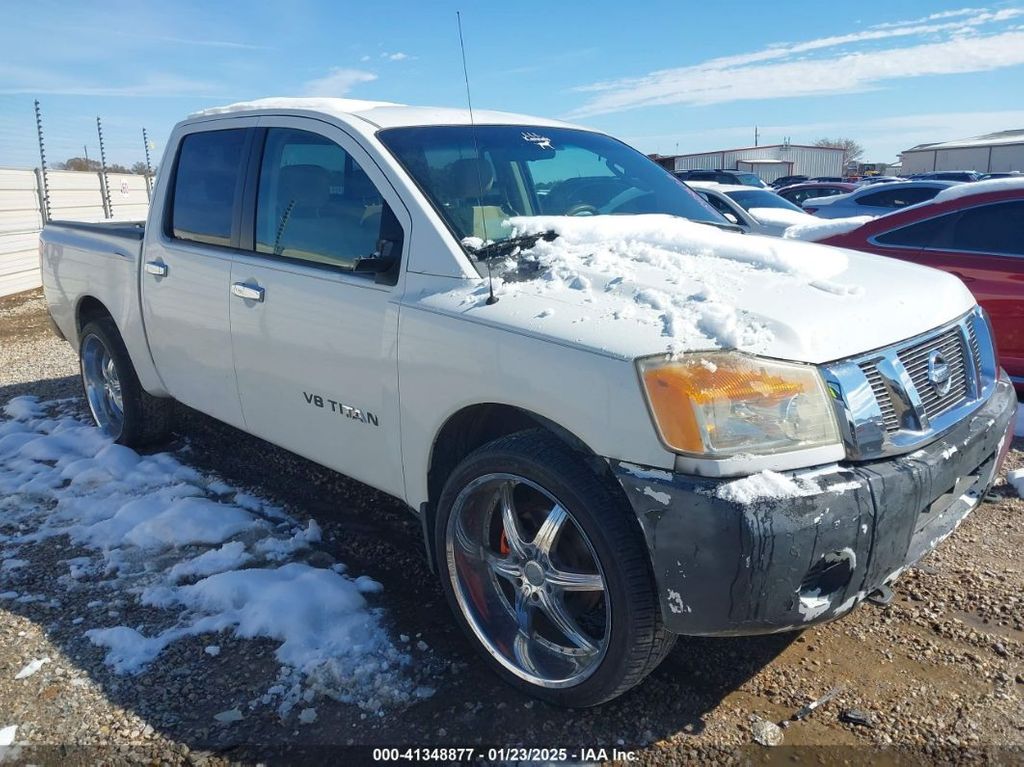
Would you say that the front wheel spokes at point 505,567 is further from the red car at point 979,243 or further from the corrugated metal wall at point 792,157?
the corrugated metal wall at point 792,157

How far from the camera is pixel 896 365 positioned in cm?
240

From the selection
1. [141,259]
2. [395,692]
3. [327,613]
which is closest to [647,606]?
[395,692]

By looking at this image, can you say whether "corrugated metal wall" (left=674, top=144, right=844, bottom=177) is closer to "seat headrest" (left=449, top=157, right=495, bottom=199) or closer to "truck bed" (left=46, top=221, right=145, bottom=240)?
"truck bed" (left=46, top=221, right=145, bottom=240)

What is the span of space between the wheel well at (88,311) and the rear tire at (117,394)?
0.07 m

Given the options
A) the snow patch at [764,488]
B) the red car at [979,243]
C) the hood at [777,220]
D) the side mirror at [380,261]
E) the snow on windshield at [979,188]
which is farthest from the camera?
the hood at [777,220]

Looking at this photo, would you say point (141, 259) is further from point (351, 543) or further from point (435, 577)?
point (435, 577)

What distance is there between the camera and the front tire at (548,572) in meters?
2.27

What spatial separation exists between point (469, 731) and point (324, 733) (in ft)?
1.47

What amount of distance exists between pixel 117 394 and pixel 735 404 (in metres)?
4.20

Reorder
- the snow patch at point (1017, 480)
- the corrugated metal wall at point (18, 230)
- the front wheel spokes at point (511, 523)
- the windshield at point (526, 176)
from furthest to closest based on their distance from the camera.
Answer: the corrugated metal wall at point (18, 230)
the snow patch at point (1017, 480)
the windshield at point (526, 176)
the front wheel spokes at point (511, 523)

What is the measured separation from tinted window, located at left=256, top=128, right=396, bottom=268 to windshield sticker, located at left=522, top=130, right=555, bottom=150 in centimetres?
85

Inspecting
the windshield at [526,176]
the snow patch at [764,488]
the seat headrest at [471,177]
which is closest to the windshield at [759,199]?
the windshield at [526,176]

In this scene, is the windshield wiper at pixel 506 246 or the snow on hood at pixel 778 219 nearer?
the windshield wiper at pixel 506 246

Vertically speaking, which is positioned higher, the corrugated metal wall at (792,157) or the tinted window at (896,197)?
the corrugated metal wall at (792,157)
